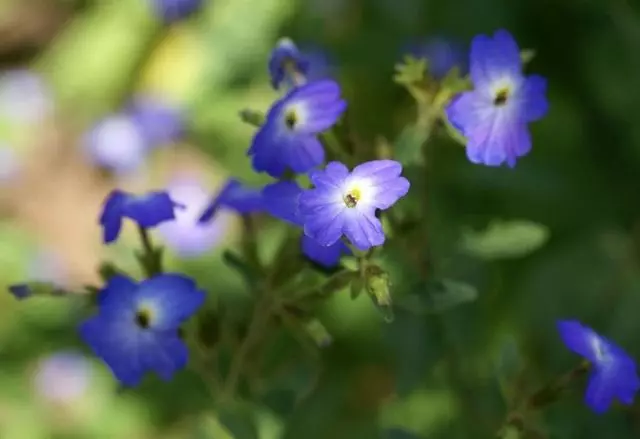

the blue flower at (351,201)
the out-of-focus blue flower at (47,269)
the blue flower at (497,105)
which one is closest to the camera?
the blue flower at (351,201)

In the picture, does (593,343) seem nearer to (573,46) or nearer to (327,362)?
(327,362)

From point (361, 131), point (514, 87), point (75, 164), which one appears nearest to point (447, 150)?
point (361, 131)

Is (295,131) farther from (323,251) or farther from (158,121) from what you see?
(158,121)

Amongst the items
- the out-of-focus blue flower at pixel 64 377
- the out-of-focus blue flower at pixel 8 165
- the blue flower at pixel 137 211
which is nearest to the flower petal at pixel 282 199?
the blue flower at pixel 137 211

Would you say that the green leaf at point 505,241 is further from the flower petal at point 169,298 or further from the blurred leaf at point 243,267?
the flower petal at point 169,298

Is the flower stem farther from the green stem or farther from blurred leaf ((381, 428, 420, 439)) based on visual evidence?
blurred leaf ((381, 428, 420, 439))

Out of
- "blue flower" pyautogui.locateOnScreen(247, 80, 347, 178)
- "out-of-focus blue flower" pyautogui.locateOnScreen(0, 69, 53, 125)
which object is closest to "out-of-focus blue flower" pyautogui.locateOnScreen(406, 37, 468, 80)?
"blue flower" pyautogui.locateOnScreen(247, 80, 347, 178)
